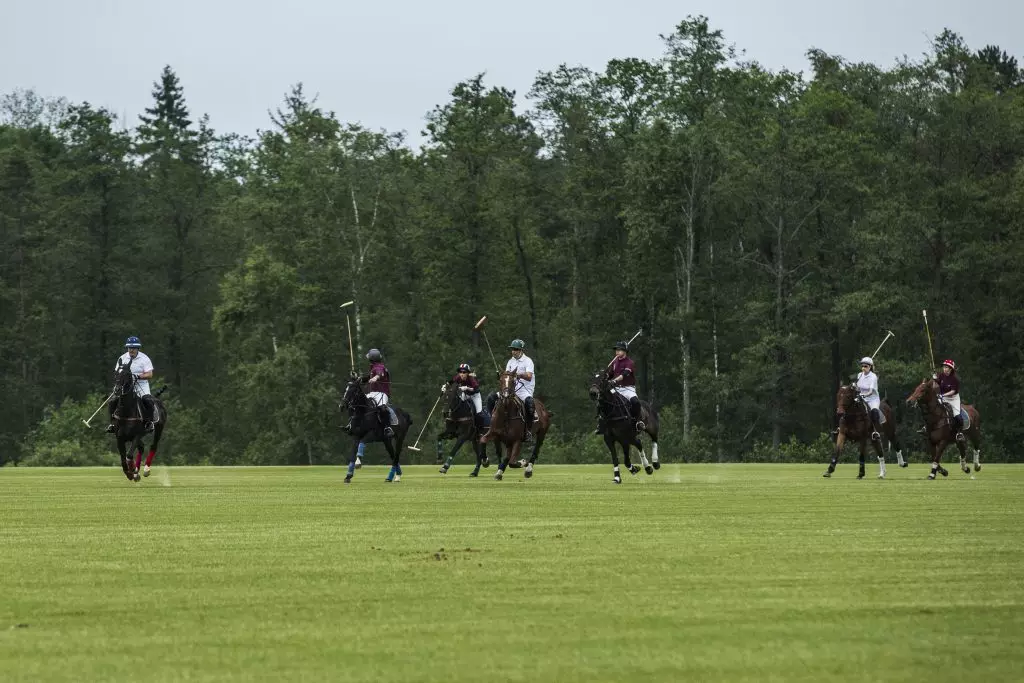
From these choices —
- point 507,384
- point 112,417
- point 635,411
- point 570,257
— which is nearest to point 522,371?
Answer: point 507,384

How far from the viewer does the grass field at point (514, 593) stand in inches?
367

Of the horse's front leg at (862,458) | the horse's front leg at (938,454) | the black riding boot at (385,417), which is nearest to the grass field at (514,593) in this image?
the black riding boot at (385,417)

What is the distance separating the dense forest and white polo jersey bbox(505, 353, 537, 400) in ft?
111

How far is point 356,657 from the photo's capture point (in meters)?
9.50

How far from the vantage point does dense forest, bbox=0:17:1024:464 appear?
69.2m

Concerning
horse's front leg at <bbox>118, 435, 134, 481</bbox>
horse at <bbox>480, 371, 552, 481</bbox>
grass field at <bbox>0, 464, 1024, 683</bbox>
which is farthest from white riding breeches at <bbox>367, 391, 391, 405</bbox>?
grass field at <bbox>0, 464, 1024, 683</bbox>

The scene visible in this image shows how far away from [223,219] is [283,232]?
261 inches

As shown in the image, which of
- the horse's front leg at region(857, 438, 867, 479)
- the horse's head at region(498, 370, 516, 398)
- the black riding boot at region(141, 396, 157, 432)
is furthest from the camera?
the horse's front leg at region(857, 438, 867, 479)

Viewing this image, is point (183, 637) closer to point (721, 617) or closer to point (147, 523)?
point (721, 617)

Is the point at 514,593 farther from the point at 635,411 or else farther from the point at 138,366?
the point at 138,366

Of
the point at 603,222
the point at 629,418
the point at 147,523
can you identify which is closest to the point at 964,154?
the point at 603,222

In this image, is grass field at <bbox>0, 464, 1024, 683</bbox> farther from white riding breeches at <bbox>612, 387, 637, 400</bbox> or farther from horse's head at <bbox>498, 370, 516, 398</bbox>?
white riding breeches at <bbox>612, 387, 637, 400</bbox>

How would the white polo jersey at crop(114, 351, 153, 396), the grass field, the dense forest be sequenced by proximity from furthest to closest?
1. the dense forest
2. the white polo jersey at crop(114, 351, 153, 396)
3. the grass field

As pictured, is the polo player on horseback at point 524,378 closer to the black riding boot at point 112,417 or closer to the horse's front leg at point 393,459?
the horse's front leg at point 393,459
